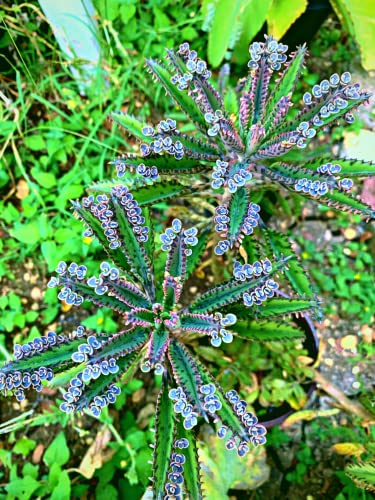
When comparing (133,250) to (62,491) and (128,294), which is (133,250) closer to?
(128,294)

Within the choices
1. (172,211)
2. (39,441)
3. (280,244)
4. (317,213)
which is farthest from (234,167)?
(39,441)

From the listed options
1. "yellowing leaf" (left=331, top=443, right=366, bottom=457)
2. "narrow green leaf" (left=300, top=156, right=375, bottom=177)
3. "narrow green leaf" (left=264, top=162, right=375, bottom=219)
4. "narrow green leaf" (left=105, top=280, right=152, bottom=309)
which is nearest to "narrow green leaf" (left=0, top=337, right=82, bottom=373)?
"narrow green leaf" (left=105, top=280, right=152, bottom=309)

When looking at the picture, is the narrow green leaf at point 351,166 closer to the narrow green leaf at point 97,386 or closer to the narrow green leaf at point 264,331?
the narrow green leaf at point 264,331

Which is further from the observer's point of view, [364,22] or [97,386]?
[364,22]

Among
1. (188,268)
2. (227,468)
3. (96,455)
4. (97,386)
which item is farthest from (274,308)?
(96,455)

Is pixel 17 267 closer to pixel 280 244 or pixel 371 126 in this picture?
pixel 280 244

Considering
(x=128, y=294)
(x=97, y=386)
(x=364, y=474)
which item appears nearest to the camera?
(x=97, y=386)

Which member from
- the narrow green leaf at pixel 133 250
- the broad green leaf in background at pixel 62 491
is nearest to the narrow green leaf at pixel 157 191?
the narrow green leaf at pixel 133 250
